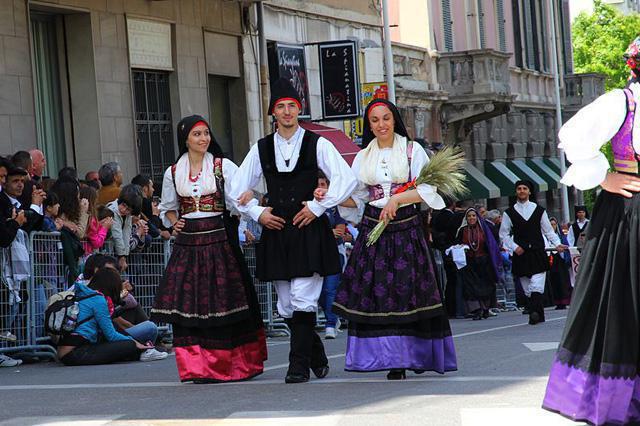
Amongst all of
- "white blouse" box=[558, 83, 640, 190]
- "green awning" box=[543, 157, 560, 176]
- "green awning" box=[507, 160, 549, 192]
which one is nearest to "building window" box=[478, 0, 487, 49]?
"green awning" box=[507, 160, 549, 192]

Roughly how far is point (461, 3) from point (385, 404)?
1371 inches

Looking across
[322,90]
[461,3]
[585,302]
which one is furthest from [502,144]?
[585,302]


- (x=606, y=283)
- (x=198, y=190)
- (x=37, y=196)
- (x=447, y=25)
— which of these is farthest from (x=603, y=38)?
(x=606, y=283)

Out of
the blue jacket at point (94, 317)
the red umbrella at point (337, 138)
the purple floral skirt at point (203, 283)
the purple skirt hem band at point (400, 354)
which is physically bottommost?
the purple skirt hem band at point (400, 354)

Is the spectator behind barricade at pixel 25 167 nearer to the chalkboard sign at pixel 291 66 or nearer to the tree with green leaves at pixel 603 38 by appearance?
the chalkboard sign at pixel 291 66

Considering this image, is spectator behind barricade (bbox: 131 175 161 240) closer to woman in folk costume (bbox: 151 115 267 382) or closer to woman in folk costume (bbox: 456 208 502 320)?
woman in folk costume (bbox: 151 115 267 382)

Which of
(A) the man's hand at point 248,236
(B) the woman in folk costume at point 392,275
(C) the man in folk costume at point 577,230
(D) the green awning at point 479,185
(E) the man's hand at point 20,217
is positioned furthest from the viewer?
(D) the green awning at point 479,185

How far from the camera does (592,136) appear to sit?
7.49m

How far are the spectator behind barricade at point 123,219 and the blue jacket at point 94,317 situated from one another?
146cm

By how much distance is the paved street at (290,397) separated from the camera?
28.2 feet

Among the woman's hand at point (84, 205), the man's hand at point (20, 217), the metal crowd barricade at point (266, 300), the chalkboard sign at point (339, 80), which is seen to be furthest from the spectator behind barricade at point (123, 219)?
the chalkboard sign at point (339, 80)

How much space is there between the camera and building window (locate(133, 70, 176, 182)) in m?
23.0

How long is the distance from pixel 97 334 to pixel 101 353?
0.71ft

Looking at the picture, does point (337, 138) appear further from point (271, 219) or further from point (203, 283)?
point (271, 219)
